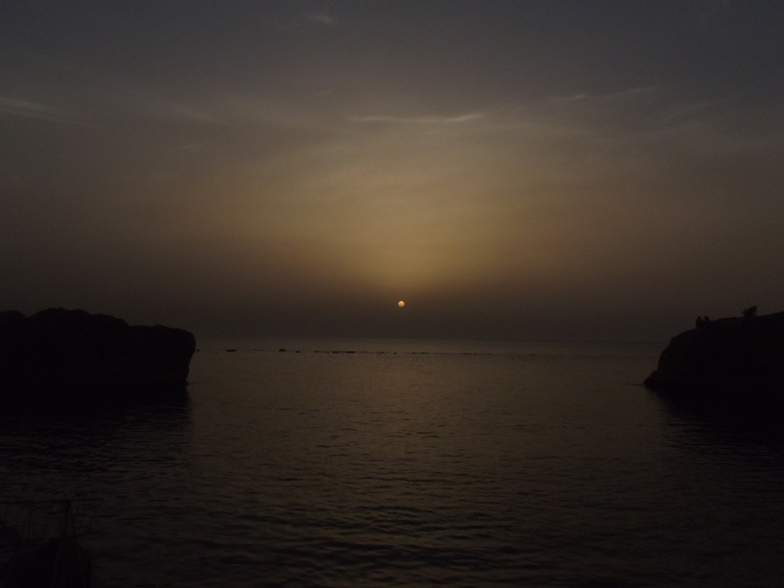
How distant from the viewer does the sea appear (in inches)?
734

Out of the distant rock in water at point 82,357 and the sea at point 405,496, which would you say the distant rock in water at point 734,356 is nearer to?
the sea at point 405,496

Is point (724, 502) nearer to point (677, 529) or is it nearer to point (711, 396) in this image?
point (677, 529)

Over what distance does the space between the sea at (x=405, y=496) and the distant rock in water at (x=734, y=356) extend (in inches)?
599

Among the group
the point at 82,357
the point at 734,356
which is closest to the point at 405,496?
the point at 82,357

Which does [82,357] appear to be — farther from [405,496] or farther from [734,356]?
[734,356]

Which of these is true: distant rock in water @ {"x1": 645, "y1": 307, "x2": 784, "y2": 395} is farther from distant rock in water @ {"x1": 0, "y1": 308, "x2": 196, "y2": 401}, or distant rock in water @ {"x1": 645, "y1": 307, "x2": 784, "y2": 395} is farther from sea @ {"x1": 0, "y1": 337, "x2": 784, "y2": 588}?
distant rock in water @ {"x1": 0, "y1": 308, "x2": 196, "y2": 401}

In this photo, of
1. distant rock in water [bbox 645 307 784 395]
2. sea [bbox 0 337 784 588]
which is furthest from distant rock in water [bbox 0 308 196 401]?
Answer: distant rock in water [bbox 645 307 784 395]

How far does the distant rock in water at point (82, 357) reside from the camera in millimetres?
65125

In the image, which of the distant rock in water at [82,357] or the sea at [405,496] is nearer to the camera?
the sea at [405,496]

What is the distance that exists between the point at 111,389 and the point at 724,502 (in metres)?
66.7

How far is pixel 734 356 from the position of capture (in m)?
72.9

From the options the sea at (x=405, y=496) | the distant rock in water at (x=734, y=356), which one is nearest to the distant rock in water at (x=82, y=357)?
the sea at (x=405, y=496)

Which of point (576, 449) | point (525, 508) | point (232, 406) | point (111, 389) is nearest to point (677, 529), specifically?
point (525, 508)

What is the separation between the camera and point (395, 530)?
22344 millimetres
